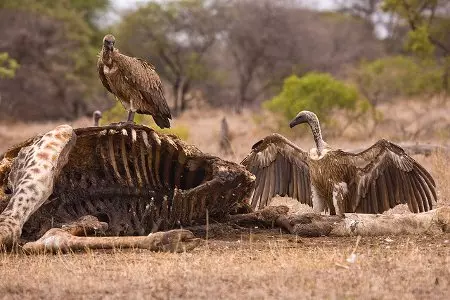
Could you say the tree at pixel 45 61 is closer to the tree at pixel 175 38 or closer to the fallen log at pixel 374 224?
the tree at pixel 175 38

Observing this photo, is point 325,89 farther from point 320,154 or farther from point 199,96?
point 199,96

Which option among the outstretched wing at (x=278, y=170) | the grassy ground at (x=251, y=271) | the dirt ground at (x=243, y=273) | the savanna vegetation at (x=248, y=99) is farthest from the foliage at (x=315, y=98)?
the dirt ground at (x=243, y=273)

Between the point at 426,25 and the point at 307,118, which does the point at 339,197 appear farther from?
the point at 426,25

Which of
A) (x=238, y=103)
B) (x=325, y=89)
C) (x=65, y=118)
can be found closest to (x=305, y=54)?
(x=238, y=103)

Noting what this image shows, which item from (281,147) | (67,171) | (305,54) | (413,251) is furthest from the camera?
(305,54)

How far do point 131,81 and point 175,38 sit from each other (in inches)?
1147

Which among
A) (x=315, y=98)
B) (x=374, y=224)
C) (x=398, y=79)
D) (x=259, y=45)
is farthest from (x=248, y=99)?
(x=374, y=224)

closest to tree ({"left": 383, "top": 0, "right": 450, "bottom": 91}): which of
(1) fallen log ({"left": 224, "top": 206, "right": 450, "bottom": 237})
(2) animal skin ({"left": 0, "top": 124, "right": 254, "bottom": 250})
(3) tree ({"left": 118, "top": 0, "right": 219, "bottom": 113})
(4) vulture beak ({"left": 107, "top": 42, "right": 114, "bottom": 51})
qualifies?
(3) tree ({"left": 118, "top": 0, "right": 219, "bottom": 113})

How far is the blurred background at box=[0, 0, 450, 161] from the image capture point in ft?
78.0

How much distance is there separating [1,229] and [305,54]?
105 feet

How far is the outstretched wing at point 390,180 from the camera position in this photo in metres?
7.75

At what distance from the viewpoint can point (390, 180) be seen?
25.8 ft

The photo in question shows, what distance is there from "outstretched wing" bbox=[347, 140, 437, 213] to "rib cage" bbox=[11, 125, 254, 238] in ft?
3.62

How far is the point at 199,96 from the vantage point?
126 feet
